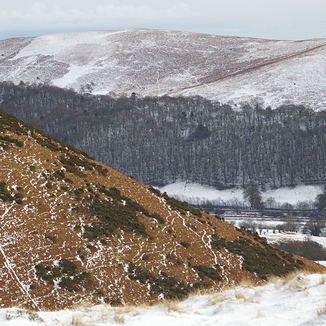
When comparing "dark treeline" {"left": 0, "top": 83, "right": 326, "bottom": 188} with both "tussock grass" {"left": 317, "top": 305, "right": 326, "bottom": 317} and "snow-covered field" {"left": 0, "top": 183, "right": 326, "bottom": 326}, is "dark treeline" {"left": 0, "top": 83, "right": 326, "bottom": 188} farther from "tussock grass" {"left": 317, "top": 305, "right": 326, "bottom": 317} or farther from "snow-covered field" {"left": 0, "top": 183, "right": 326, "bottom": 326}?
"tussock grass" {"left": 317, "top": 305, "right": 326, "bottom": 317}

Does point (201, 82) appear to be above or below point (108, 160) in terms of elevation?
above

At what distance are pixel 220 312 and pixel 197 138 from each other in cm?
13464

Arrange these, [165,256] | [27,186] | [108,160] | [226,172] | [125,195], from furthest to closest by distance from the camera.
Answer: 1. [108,160]
2. [226,172]
3. [125,195]
4. [27,186]
5. [165,256]

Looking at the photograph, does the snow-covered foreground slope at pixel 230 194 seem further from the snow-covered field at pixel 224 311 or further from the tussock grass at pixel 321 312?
the tussock grass at pixel 321 312

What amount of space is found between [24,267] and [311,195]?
106 m

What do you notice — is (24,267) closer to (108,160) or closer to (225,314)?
(225,314)

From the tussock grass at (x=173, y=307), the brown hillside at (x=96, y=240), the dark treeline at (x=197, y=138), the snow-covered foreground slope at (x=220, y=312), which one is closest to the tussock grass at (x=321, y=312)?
the snow-covered foreground slope at (x=220, y=312)

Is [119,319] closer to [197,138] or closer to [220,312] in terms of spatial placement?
[220,312]

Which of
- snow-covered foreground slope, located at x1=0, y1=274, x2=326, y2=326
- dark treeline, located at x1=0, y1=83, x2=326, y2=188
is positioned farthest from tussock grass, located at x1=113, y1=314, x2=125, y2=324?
dark treeline, located at x1=0, y1=83, x2=326, y2=188

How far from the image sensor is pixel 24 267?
19922mm

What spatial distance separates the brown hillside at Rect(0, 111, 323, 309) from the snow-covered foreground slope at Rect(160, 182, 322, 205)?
88.9 meters

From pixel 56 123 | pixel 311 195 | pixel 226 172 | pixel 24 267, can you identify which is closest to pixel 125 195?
pixel 24 267

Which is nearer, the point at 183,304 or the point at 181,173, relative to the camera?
the point at 183,304

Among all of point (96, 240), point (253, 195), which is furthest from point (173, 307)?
point (253, 195)
